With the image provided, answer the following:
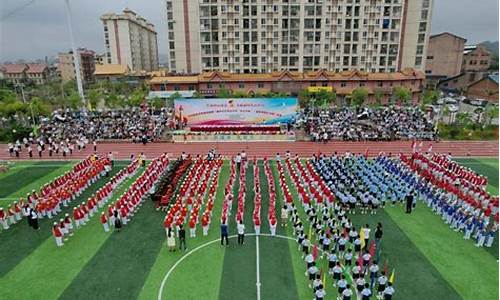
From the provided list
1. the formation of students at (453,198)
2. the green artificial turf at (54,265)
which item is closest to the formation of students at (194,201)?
the green artificial turf at (54,265)

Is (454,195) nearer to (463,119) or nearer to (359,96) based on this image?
(463,119)

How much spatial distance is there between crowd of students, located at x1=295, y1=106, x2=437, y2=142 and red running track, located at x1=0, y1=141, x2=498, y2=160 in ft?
3.67

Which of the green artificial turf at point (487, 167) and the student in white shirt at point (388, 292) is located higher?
the student in white shirt at point (388, 292)

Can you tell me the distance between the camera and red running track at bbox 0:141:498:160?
27719 millimetres

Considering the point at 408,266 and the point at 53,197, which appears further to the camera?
the point at 53,197

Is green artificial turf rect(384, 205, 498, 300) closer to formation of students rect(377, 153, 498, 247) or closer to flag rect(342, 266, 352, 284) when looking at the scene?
formation of students rect(377, 153, 498, 247)

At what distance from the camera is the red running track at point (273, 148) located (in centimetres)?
2772

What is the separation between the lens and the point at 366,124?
34.4 m

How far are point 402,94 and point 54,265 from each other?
46.3m

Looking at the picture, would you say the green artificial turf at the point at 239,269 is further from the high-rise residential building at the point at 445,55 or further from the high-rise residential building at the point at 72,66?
the high-rise residential building at the point at 72,66

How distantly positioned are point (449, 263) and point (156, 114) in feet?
114

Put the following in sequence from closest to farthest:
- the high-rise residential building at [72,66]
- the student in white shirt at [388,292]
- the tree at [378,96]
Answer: the student in white shirt at [388,292] < the tree at [378,96] < the high-rise residential building at [72,66]

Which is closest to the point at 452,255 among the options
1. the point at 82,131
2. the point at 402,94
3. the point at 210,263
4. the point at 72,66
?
the point at 210,263

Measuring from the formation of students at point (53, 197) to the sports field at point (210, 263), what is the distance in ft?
2.32
